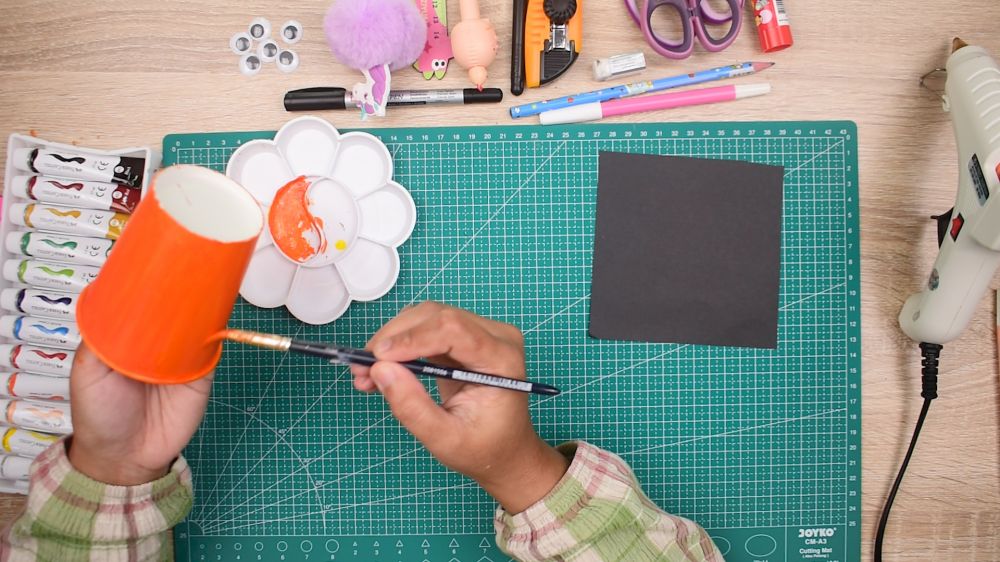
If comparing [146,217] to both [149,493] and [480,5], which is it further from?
[480,5]

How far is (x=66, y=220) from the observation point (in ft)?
2.96

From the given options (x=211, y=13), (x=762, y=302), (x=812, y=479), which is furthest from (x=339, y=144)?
(x=812, y=479)

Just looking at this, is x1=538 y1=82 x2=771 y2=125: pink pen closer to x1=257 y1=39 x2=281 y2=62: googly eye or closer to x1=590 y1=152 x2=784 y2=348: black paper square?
x1=590 y1=152 x2=784 y2=348: black paper square

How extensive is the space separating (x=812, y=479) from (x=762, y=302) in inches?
10.4

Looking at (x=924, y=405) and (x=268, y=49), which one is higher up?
(x=268, y=49)

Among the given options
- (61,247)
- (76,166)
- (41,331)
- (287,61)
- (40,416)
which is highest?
(287,61)

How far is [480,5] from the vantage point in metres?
0.95

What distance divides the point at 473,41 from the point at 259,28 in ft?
1.00

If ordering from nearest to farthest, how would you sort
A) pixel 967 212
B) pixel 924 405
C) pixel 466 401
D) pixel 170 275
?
pixel 170 275
pixel 466 401
pixel 967 212
pixel 924 405

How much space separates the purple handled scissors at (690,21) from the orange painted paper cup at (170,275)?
600 millimetres

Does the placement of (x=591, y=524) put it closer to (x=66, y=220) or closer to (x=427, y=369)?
(x=427, y=369)

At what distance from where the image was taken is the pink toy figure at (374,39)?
876 mm

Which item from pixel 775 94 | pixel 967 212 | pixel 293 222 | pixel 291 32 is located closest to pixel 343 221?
pixel 293 222

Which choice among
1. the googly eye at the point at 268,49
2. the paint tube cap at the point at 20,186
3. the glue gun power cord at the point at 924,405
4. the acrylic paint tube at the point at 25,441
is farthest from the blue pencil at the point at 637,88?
the acrylic paint tube at the point at 25,441
